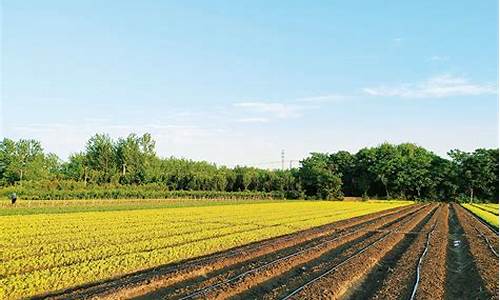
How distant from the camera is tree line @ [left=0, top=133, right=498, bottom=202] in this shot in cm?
9756

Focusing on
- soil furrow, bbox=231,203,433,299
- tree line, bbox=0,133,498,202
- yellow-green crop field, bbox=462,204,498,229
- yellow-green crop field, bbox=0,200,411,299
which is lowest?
soil furrow, bbox=231,203,433,299

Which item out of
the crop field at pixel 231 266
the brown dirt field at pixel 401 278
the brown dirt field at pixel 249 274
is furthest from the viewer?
the brown dirt field at pixel 401 278

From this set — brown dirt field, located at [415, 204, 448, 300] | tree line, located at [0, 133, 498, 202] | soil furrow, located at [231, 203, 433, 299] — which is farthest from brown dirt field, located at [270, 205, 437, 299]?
tree line, located at [0, 133, 498, 202]

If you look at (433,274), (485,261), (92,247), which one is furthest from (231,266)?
(485,261)

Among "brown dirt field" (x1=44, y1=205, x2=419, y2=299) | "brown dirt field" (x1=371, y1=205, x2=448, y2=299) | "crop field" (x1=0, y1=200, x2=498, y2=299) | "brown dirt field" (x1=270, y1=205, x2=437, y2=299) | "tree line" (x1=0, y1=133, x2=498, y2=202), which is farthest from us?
"tree line" (x1=0, y1=133, x2=498, y2=202)

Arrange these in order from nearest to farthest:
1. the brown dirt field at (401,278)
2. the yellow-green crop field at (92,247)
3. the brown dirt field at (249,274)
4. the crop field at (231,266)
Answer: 1. the brown dirt field at (249,274)
2. the crop field at (231,266)
3. the brown dirt field at (401,278)
4. the yellow-green crop field at (92,247)

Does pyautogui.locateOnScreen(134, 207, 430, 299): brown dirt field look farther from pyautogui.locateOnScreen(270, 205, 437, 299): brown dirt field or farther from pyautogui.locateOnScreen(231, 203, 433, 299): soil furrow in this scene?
pyautogui.locateOnScreen(270, 205, 437, 299): brown dirt field

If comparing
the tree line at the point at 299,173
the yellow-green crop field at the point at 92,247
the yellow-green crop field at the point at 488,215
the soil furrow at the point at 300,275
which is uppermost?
the tree line at the point at 299,173

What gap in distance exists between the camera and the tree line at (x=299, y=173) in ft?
320

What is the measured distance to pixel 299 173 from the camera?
108m

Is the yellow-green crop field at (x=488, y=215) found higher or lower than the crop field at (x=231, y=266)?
higher

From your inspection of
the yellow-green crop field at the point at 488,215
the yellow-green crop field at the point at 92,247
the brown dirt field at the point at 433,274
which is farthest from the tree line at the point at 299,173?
the brown dirt field at the point at 433,274

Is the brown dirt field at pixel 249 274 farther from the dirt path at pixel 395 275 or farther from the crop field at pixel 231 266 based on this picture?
the dirt path at pixel 395 275

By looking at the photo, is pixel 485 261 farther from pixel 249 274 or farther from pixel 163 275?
pixel 163 275
